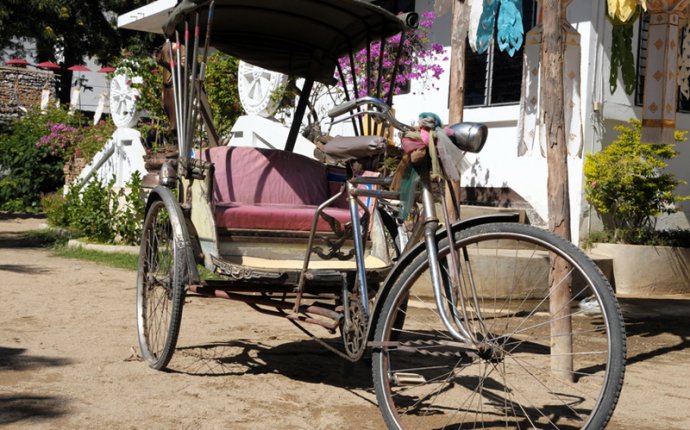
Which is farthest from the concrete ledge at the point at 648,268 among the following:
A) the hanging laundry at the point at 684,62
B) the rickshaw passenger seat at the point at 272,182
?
the rickshaw passenger seat at the point at 272,182

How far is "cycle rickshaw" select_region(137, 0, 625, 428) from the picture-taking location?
149 inches

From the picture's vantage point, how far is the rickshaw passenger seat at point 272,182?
221 inches

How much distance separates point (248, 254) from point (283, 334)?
153 cm

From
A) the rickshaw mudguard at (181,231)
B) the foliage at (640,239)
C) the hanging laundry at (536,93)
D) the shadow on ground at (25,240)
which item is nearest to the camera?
the rickshaw mudguard at (181,231)

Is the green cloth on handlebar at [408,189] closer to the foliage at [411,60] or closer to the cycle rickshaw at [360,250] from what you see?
the cycle rickshaw at [360,250]

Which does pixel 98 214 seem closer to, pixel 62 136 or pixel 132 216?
pixel 132 216

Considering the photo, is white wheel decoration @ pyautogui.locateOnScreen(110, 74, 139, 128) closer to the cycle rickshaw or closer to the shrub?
the shrub

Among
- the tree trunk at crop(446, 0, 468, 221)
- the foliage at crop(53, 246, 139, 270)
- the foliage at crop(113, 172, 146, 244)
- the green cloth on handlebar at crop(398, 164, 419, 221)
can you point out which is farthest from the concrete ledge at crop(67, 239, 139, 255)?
the green cloth on handlebar at crop(398, 164, 419, 221)

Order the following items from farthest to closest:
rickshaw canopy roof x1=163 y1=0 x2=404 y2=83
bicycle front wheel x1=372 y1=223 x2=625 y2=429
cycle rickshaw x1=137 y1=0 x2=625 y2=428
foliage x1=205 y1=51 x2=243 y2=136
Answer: foliage x1=205 y1=51 x2=243 y2=136
rickshaw canopy roof x1=163 y1=0 x2=404 y2=83
cycle rickshaw x1=137 y1=0 x2=625 y2=428
bicycle front wheel x1=372 y1=223 x2=625 y2=429

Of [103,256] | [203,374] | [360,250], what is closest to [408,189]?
[360,250]

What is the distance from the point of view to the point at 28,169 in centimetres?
2181

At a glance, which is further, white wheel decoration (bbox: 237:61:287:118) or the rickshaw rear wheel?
white wheel decoration (bbox: 237:61:287:118)

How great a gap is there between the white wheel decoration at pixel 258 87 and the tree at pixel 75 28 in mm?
14506

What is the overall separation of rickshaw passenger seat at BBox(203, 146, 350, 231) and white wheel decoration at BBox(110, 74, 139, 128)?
7915mm
